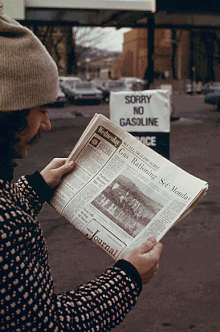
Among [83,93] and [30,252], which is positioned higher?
[30,252]

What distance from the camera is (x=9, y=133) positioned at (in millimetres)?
1062

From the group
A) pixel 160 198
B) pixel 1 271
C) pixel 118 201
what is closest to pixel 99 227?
pixel 118 201

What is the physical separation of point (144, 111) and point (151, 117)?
10cm

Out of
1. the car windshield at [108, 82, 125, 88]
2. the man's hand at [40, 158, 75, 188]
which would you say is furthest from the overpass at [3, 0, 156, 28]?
the car windshield at [108, 82, 125, 88]

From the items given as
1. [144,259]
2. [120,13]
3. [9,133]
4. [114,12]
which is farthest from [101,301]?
[114,12]

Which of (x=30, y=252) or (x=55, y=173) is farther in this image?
(x=55, y=173)

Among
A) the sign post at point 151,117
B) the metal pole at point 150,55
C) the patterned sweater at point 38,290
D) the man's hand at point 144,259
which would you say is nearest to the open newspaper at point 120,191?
the man's hand at point 144,259

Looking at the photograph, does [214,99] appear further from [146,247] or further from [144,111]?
[146,247]

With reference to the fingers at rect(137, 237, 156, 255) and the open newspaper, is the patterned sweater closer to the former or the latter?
the fingers at rect(137, 237, 156, 255)

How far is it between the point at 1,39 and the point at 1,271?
491 mm

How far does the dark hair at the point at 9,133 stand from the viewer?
3.39ft

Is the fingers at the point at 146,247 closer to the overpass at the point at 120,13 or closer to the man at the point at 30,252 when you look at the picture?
the man at the point at 30,252

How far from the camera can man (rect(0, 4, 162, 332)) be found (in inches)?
36.1

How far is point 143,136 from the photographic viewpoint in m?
5.04
